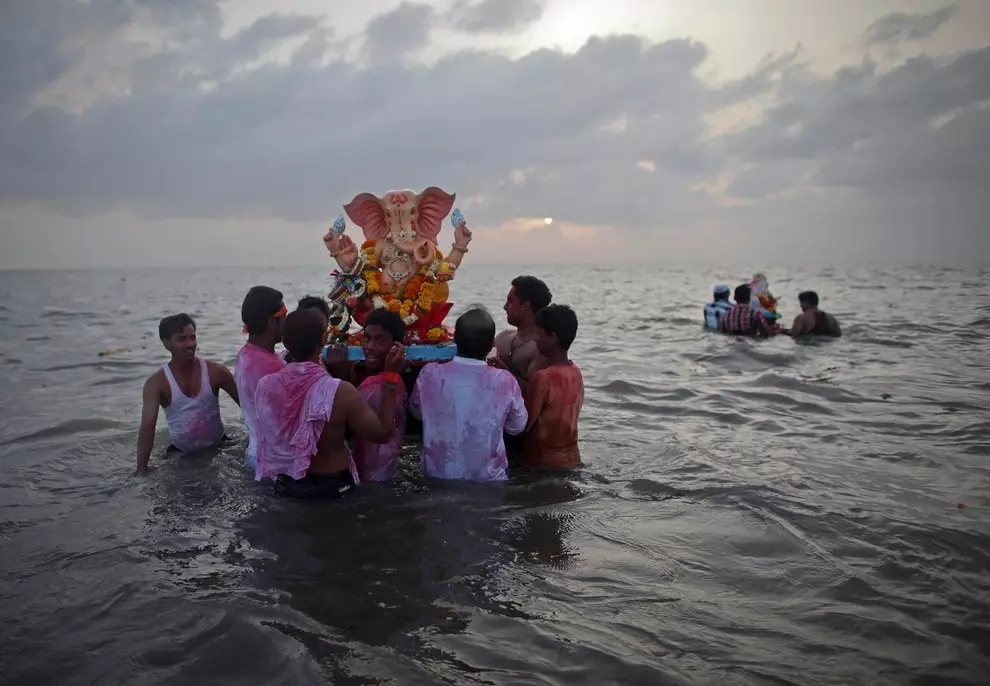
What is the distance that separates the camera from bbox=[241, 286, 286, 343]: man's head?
543 centimetres

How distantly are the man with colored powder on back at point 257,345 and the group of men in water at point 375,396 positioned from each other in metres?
0.01

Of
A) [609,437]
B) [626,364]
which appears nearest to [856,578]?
[609,437]

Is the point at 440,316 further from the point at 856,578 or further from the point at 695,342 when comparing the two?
the point at 695,342

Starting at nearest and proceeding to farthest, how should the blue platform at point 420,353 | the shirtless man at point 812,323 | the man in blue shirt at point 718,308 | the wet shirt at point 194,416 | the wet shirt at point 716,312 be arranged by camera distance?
the blue platform at point 420,353 → the wet shirt at point 194,416 → the shirtless man at point 812,323 → the wet shirt at point 716,312 → the man in blue shirt at point 718,308

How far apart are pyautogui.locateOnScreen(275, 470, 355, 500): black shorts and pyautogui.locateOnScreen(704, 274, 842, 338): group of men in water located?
1359 cm

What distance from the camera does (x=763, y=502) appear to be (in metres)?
5.52

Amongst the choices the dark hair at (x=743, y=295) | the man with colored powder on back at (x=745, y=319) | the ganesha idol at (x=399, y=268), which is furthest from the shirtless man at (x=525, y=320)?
the dark hair at (x=743, y=295)

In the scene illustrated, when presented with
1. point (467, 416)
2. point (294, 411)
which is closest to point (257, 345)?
point (294, 411)

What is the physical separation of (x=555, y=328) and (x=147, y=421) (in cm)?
363

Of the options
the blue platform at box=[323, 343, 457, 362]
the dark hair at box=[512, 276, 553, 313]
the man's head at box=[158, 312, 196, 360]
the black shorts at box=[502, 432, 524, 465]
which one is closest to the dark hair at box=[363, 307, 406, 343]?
the blue platform at box=[323, 343, 457, 362]

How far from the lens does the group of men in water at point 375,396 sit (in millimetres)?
4711

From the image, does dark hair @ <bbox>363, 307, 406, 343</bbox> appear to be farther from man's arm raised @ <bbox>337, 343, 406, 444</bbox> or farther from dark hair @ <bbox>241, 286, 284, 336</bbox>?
dark hair @ <bbox>241, 286, 284, 336</bbox>

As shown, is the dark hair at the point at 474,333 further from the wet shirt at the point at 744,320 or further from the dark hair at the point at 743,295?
the dark hair at the point at 743,295

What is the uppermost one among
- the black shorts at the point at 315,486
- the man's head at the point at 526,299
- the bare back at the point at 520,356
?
the man's head at the point at 526,299
